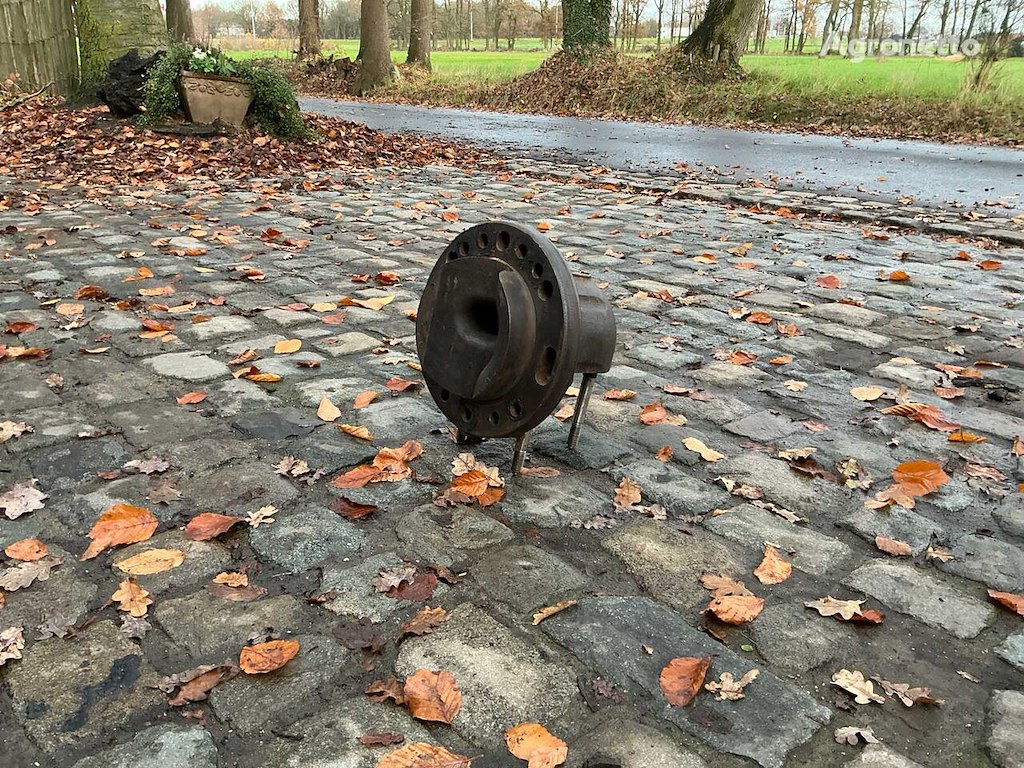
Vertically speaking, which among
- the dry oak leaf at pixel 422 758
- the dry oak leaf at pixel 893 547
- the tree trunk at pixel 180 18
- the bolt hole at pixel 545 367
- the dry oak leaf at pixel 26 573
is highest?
the tree trunk at pixel 180 18

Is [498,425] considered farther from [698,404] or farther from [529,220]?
[529,220]

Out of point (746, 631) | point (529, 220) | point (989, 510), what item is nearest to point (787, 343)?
point (989, 510)

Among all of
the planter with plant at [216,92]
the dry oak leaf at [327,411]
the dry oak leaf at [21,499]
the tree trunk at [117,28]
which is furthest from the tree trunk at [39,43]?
the dry oak leaf at [21,499]

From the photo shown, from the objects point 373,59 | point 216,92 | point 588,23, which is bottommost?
point 216,92

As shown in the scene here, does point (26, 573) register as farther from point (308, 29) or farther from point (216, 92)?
point (308, 29)

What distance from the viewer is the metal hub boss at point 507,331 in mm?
2275

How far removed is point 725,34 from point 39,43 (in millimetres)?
14207

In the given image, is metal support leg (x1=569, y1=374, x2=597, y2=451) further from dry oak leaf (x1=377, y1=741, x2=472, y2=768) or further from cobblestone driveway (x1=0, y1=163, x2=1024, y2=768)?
dry oak leaf (x1=377, y1=741, x2=472, y2=768)

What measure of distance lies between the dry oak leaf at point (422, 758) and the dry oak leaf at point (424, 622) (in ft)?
1.13

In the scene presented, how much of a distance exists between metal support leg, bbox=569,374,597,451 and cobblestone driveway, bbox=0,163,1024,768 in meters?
0.08

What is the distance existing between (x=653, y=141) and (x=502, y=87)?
1141cm

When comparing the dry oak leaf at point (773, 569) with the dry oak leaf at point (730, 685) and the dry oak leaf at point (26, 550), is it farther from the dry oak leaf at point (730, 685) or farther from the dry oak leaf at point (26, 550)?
the dry oak leaf at point (26, 550)

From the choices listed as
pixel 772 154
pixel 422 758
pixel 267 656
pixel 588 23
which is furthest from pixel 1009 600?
pixel 588 23

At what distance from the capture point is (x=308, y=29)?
30.1 m
